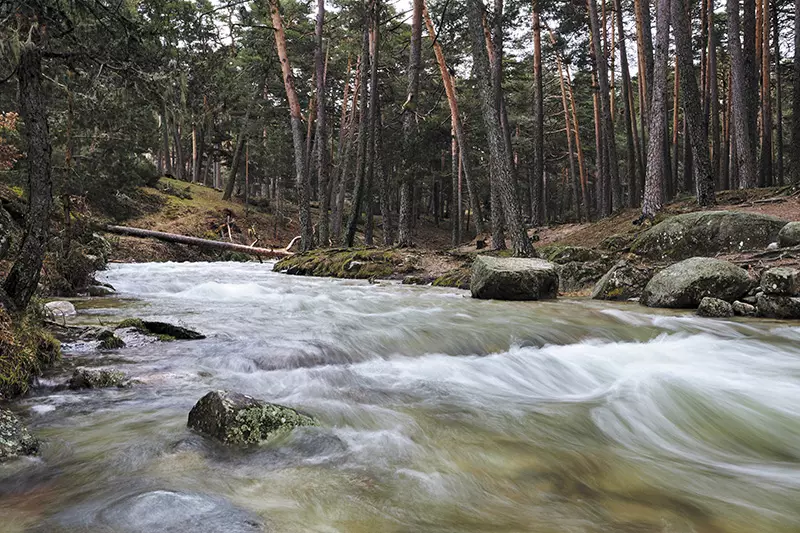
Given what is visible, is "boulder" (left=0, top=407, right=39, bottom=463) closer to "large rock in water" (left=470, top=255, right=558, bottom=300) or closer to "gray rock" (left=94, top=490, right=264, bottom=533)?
"gray rock" (left=94, top=490, right=264, bottom=533)

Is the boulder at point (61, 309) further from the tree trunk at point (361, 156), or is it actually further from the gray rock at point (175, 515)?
the tree trunk at point (361, 156)

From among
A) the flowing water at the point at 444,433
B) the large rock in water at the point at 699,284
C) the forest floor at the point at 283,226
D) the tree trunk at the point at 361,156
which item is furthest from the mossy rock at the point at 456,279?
the tree trunk at the point at 361,156

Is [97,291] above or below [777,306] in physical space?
above

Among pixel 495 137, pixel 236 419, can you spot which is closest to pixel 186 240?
pixel 495 137

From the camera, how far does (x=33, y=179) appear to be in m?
4.06

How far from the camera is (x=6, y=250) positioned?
638 centimetres

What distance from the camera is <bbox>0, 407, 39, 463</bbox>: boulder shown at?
102 inches

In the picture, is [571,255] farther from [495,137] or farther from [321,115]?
[321,115]

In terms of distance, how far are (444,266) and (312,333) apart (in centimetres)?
763

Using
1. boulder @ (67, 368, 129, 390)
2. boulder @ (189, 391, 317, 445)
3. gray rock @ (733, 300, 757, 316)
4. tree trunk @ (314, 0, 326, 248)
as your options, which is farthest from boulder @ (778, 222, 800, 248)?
tree trunk @ (314, 0, 326, 248)

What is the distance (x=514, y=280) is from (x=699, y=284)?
9.79 feet

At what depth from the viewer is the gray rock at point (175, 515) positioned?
6.65 ft

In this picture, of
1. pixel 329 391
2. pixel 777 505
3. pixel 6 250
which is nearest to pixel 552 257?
pixel 329 391

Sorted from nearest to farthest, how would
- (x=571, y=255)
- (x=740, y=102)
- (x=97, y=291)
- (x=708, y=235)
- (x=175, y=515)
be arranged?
(x=175, y=515) → (x=97, y=291) → (x=708, y=235) → (x=571, y=255) → (x=740, y=102)
